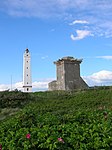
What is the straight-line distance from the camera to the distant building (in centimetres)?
3900

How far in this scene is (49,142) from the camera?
530cm

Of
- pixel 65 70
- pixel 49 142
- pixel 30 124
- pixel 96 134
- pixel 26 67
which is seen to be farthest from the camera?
pixel 26 67

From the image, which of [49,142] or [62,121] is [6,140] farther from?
[62,121]

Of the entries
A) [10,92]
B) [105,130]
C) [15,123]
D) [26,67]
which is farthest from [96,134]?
[26,67]

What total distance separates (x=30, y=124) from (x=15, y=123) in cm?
33

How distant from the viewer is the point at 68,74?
3947 centimetres

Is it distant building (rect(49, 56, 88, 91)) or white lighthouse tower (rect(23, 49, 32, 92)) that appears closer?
distant building (rect(49, 56, 88, 91))

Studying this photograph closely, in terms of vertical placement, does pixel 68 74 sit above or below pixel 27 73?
below

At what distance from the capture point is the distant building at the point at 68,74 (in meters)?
39.0

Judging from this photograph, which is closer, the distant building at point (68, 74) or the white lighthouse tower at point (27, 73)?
the distant building at point (68, 74)

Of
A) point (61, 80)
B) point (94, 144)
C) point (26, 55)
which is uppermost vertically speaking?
point (26, 55)

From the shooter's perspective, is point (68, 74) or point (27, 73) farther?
point (27, 73)

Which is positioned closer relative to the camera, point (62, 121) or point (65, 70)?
point (62, 121)

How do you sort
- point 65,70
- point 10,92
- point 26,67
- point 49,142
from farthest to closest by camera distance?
point 26,67 < point 65,70 < point 10,92 < point 49,142
